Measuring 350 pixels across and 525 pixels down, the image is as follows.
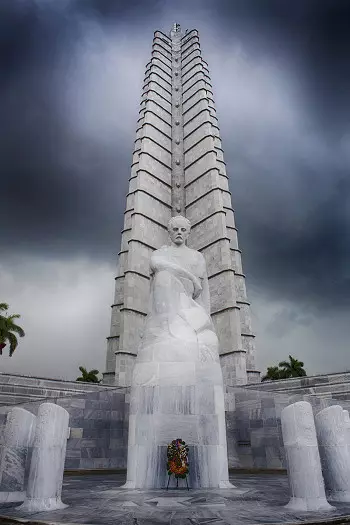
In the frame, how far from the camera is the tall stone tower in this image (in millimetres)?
24438

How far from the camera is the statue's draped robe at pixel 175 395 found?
569 cm

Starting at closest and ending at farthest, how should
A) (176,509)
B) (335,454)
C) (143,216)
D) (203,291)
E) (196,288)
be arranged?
(176,509) < (335,454) < (196,288) < (203,291) < (143,216)

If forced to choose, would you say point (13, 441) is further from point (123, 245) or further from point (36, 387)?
point (123, 245)

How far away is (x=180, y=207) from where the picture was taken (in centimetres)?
3291

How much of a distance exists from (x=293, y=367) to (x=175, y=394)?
3982 cm

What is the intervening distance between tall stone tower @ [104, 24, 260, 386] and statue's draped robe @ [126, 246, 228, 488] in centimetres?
1711

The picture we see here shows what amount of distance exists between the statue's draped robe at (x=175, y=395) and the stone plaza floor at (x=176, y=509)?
1.39 ft

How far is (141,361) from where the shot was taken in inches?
256

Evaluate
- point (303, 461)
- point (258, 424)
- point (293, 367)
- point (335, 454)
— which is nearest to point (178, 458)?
point (303, 461)

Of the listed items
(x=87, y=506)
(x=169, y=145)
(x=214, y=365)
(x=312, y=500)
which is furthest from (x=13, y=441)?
(x=169, y=145)

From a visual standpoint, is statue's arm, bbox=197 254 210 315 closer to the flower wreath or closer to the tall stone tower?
the flower wreath

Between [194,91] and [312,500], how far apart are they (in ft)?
137

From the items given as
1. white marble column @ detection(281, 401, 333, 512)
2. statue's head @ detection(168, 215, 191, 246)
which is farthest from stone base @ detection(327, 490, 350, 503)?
statue's head @ detection(168, 215, 191, 246)

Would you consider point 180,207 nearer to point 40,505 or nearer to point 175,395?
point 175,395
